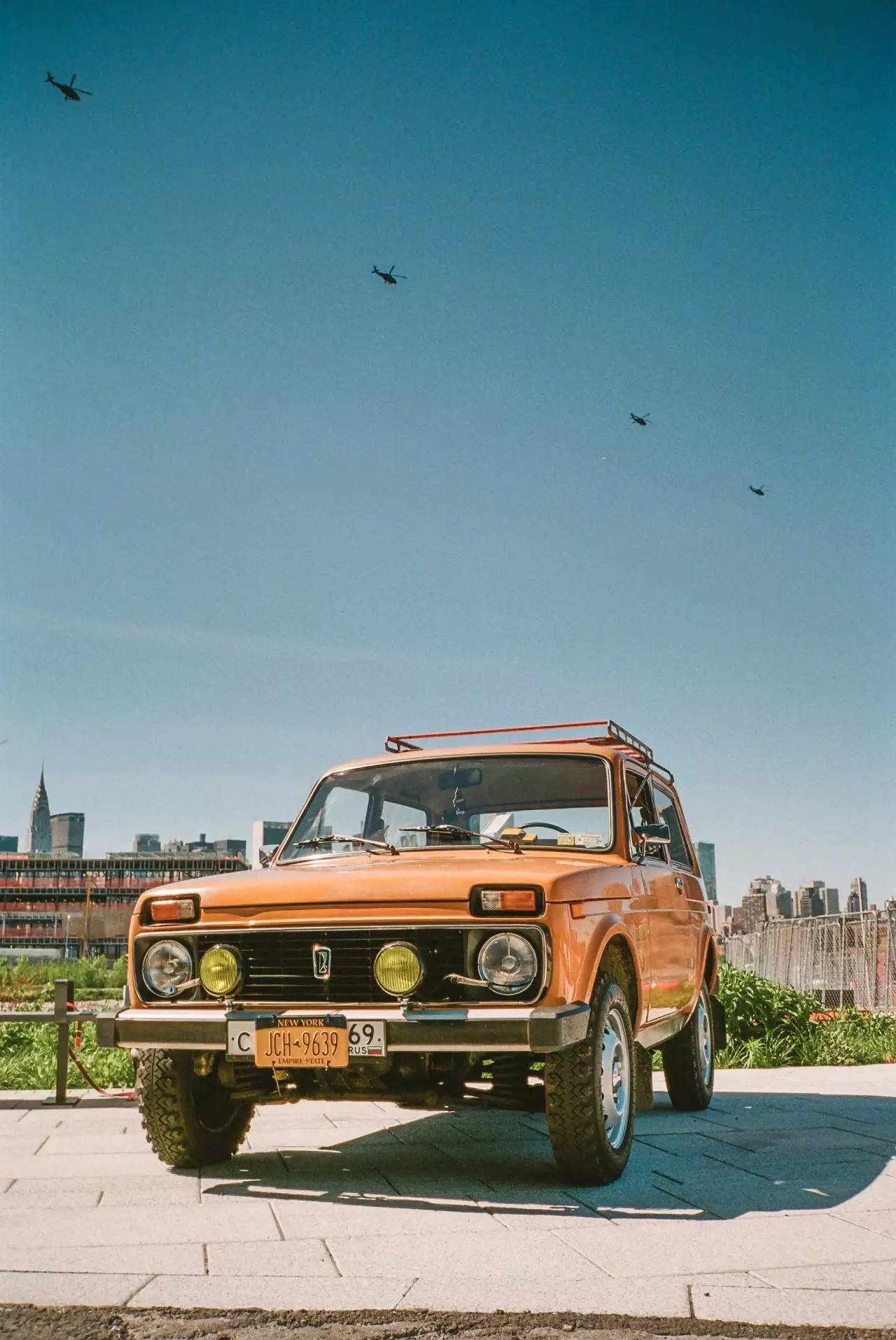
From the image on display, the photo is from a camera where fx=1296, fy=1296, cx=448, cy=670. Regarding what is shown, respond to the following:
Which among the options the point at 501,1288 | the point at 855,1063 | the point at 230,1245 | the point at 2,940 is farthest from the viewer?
the point at 2,940

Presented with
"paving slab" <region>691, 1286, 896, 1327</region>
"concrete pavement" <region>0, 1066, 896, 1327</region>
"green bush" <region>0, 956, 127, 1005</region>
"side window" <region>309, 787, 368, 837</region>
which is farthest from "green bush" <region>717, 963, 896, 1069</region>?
"paving slab" <region>691, 1286, 896, 1327</region>

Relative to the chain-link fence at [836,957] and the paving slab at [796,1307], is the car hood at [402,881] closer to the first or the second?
the paving slab at [796,1307]

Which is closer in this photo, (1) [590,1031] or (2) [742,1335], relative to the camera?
(2) [742,1335]

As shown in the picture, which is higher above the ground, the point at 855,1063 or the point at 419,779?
the point at 419,779

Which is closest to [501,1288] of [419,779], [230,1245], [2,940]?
[230,1245]

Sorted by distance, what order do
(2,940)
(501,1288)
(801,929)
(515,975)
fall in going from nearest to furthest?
(501,1288)
(515,975)
(801,929)
(2,940)

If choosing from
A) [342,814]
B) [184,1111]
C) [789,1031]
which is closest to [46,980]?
[789,1031]

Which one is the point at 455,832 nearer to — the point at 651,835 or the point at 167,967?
the point at 651,835

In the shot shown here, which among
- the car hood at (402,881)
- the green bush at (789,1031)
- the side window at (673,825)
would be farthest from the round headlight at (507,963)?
the green bush at (789,1031)

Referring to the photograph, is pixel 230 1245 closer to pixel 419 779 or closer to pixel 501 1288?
pixel 501 1288

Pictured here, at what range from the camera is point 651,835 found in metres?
6.65

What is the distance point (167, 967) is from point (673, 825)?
13.0 ft

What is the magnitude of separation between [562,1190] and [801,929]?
54.9ft

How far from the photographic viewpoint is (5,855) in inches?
6201
